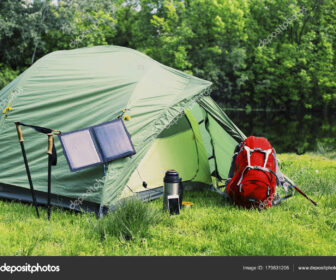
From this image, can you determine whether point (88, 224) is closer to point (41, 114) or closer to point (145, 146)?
point (145, 146)

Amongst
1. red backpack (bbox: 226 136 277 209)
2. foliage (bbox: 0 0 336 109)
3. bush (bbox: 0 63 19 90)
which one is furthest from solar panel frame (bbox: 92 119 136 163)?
bush (bbox: 0 63 19 90)

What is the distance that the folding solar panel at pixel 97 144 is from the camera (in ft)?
13.3

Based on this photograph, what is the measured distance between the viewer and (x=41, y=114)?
15.7ft

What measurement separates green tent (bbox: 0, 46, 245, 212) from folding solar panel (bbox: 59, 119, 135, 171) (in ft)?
0.38

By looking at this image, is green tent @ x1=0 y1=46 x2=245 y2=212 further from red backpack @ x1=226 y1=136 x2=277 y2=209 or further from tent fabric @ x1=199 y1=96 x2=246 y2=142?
red backpack @ x1=226 y1=136 x2=277 y2=209

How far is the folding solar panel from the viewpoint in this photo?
4055mm

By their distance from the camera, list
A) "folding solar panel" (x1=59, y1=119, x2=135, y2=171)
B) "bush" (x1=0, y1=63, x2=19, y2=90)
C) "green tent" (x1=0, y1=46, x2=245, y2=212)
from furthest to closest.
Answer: "bush" (x1=0, y1=63, x2=19, y2=90) → "green tent" (x1=0, y1=46, x2=245, y2=212) → "folding solar panel" (x1=59, y1=119, x2=135, y2=171)

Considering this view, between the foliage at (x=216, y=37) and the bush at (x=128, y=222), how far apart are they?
73.7ft

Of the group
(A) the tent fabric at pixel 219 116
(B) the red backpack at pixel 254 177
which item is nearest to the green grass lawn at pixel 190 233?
(B) the red backpack at pixel 254 177
